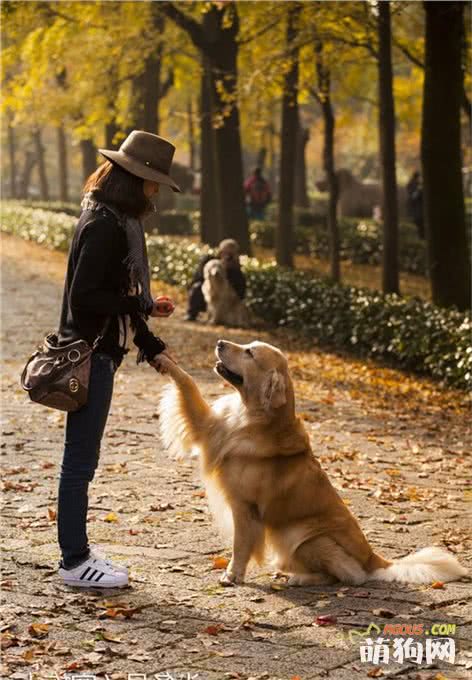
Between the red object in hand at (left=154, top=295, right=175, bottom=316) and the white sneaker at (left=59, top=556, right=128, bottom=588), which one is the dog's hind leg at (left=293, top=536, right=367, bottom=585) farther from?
the red object in hand at (left=154, top=295, right=175, bottom=316)

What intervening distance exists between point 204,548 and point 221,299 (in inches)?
484

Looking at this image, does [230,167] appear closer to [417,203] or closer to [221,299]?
[221,299]

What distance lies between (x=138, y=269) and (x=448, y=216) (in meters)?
10.6

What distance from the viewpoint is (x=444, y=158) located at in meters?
16.0

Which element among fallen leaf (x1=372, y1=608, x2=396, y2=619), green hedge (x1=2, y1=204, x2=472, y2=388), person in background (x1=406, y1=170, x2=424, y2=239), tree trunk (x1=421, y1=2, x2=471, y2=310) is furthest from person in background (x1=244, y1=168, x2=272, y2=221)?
fallen leaf (x1=372, y1=608, x2=396, y2=619)

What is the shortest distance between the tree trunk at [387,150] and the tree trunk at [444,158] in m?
2.04

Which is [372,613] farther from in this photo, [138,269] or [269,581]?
[138,269]

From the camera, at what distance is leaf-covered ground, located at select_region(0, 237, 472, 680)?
538 cm

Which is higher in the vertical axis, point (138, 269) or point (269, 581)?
point (138, 269)

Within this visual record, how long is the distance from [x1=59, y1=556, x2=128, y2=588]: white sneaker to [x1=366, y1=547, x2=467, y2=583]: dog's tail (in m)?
1.35

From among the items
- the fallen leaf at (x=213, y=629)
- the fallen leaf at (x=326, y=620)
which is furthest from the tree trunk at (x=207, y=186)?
the fallen leaf at (x=213, y=629)

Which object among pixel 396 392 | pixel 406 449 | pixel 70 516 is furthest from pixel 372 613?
pixel 396 392

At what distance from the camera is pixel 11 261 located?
31.5m

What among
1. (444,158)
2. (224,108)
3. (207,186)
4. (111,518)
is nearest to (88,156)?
(207,186)
